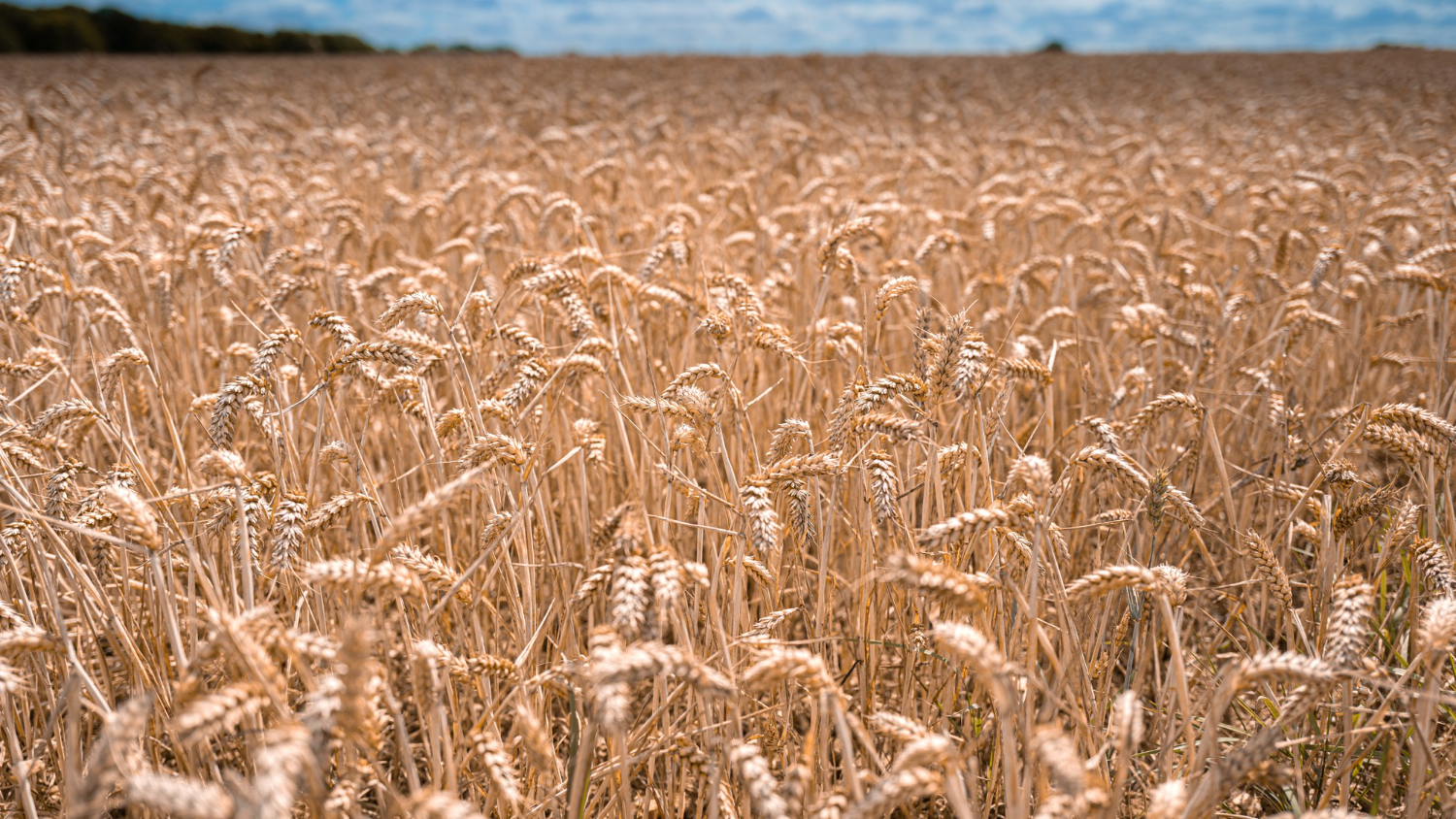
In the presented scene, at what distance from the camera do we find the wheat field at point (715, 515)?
95 centimetres

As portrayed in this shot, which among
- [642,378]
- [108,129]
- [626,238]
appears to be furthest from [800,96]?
[642,378]

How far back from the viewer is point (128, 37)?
1297 inches

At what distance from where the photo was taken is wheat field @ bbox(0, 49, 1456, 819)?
0.95 meters

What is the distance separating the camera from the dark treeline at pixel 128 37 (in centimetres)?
2905

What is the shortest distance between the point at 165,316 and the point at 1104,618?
2.64m

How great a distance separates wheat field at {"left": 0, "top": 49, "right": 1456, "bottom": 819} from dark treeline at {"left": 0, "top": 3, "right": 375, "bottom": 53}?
114 ft

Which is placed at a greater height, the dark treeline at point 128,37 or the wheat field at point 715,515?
the dark treeline at point 128,37

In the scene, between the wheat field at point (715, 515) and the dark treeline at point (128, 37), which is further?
the dark treeline at point (128, 37)

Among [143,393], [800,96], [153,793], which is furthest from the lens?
[800,96]

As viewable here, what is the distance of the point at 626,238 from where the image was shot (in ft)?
10.4

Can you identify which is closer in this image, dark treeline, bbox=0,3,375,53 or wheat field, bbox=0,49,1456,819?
wheat field, bbox=0,49,1456,819

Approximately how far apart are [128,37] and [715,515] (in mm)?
42803

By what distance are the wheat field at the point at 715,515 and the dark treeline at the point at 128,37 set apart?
34817 millimetres

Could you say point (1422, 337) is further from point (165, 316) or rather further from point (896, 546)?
point (165, 316)
